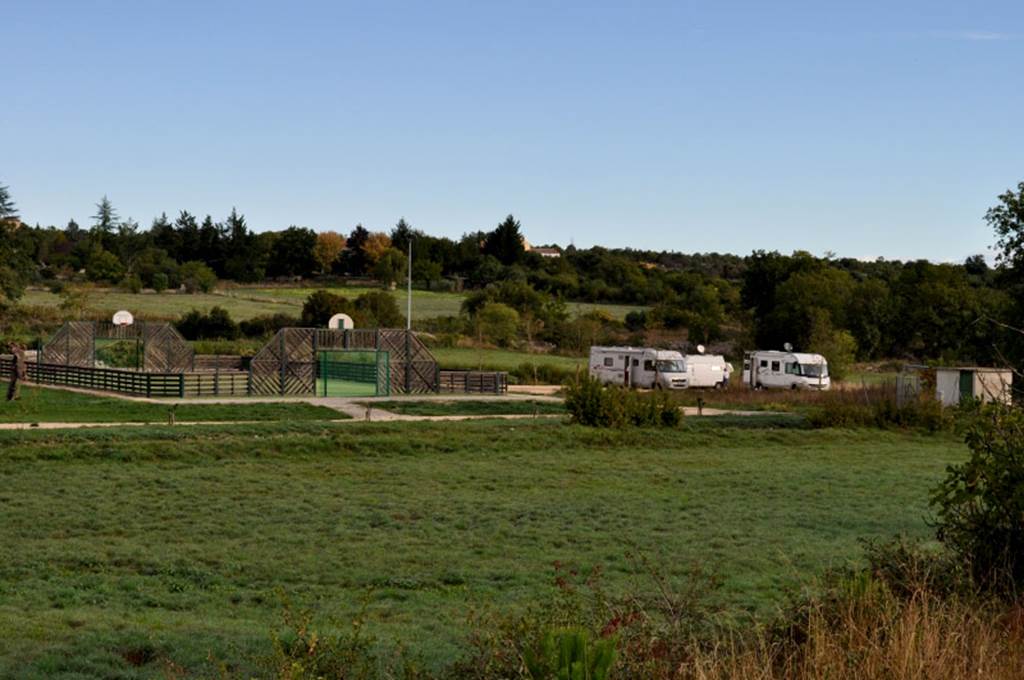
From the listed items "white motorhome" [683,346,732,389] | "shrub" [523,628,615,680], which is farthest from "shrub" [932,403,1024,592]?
"white motorhome" [683,346,732,389]

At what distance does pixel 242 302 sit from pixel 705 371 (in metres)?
50.3

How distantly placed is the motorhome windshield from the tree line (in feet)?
15.6

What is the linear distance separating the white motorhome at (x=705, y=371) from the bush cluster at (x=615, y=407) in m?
18.2

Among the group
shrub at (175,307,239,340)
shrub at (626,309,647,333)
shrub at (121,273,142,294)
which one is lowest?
shrub at (175,307,239,340)

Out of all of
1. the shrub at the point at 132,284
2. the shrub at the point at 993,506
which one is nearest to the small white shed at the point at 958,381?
the shrub at the point at 993,506

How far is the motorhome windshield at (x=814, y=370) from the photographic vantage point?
161ft

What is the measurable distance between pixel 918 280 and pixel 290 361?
48.0m

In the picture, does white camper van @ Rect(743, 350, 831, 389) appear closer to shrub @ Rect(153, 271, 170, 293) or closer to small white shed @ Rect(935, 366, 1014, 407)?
small white shed @ Rect(935, 366, 1014, 407)

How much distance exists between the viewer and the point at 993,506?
801 cm

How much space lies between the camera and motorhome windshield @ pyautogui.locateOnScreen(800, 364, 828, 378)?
161 ft

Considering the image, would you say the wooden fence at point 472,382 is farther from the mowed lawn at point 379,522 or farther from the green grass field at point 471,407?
the mowed lawn at point 379,522

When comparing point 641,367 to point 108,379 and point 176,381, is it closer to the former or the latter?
point 176,381

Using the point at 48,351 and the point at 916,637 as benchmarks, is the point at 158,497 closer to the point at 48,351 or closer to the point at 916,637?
the point at 916,637

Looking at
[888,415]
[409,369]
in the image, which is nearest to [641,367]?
[409,369]
